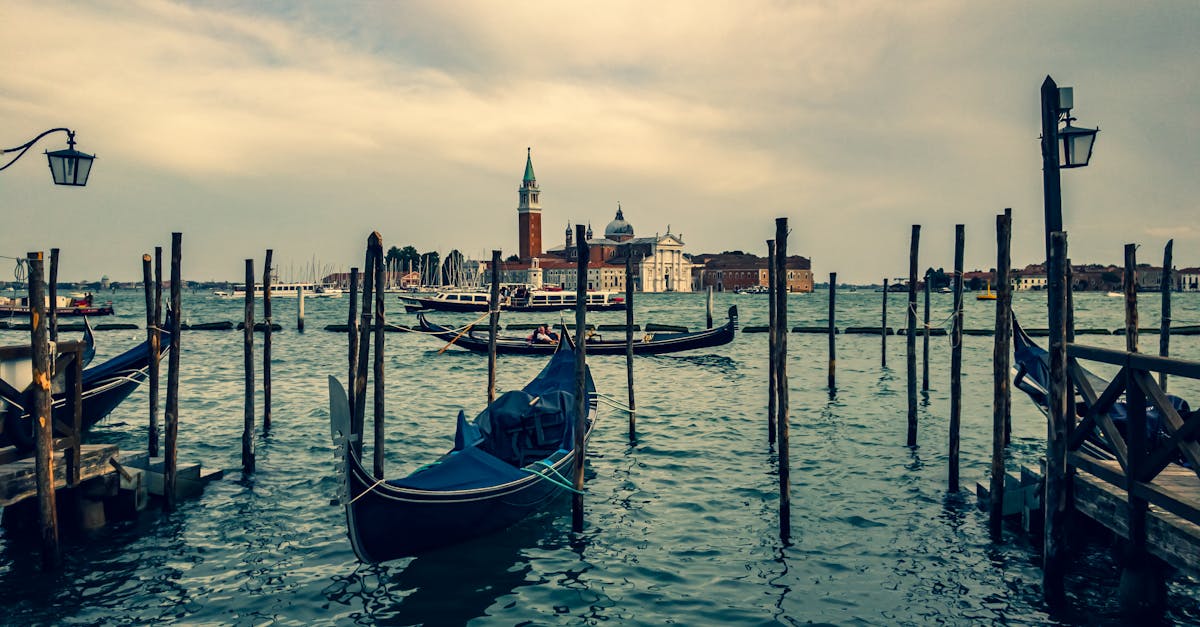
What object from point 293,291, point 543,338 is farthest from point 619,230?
point 543,338

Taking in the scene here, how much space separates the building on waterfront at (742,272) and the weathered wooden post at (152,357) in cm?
10999

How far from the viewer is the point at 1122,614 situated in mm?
5082

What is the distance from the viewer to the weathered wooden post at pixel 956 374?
26.1 ft

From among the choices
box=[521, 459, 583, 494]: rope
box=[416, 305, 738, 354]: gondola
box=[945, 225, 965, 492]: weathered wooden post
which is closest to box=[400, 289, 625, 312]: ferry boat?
box=[416, 305, 738, 354]: gondola

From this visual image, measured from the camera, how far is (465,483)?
6410 mm

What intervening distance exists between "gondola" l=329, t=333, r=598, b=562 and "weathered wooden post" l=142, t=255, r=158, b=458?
335cm

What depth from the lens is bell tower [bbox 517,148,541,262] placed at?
113125mm

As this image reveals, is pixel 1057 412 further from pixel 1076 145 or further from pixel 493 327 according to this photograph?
pixel 493 327

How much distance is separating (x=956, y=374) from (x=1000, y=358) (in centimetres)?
154

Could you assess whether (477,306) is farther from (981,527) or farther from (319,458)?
(981,527)

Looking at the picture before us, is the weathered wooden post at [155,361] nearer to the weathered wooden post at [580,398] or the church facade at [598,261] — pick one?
the weathered wooden post at [580,398]

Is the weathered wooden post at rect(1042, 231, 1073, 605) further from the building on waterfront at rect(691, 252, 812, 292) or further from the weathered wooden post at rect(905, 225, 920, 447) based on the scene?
the building on waterfront at rect(691, 252, 812, 292)

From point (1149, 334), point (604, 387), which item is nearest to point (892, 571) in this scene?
point (604, 387)

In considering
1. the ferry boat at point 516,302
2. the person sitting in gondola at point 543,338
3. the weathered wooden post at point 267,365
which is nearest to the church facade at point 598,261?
the ferry boat at point 516,302
